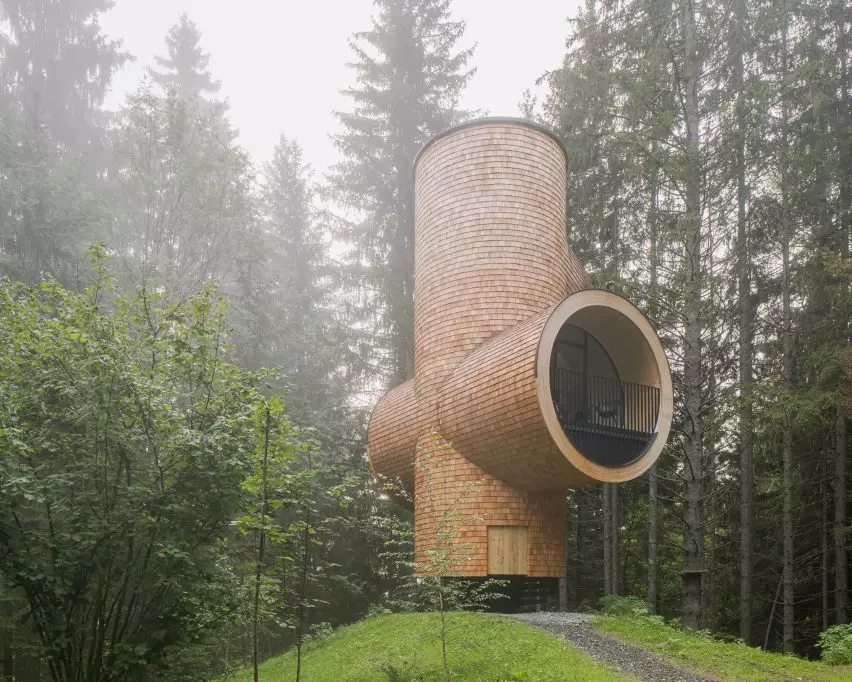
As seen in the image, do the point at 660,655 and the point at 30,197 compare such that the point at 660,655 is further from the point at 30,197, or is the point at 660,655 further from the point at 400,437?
the point at 30,197

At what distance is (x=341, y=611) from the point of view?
16656mm

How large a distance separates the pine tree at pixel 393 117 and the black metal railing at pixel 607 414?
7.47 meters

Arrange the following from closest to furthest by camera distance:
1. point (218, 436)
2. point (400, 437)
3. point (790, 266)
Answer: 1. point (218, 436)
2. point (400, 437)
3. point (790, 266)

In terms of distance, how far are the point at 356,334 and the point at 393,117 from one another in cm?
558

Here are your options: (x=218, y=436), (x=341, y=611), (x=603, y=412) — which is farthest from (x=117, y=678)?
(x=341, y=611)

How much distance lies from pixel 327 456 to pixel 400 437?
498cm

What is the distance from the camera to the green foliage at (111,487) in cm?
607

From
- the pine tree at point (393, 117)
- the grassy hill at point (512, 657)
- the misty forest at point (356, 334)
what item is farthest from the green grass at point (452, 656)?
the pine tree at point (393, 117)

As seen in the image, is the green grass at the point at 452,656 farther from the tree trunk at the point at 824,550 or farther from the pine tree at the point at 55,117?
the pine tree at the point at 55,117

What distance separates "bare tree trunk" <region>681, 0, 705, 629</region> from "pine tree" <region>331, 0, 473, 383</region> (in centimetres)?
749

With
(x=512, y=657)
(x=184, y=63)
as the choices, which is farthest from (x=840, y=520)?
(x=184, y=63)

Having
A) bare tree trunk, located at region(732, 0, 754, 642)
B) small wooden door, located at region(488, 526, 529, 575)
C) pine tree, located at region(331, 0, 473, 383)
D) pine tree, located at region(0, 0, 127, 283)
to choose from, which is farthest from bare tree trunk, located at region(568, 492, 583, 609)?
pine tree, located at region(0, 0, 127, 283)

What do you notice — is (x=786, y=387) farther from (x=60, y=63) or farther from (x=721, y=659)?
(x=60, y=63)

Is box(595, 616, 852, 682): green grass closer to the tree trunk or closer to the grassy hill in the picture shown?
the grassy hill
